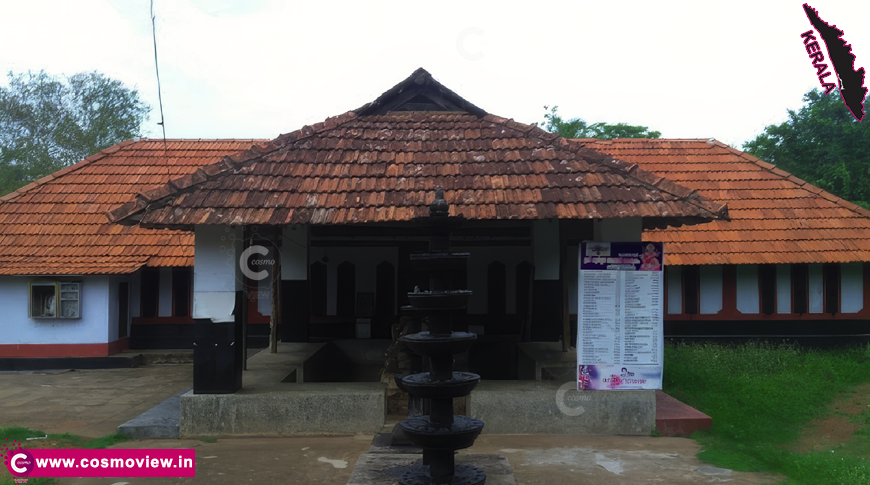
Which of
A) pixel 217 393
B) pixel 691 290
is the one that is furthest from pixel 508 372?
pixel 217 393

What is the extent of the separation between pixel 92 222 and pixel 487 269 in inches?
317

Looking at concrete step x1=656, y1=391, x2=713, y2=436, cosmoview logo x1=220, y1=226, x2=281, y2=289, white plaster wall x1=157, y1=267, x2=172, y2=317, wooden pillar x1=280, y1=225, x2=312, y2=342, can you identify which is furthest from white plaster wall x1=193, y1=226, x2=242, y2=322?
white plaster wall x1=157, y1=267, x2=172, y2=317

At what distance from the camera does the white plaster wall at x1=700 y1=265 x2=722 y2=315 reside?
12.8 m

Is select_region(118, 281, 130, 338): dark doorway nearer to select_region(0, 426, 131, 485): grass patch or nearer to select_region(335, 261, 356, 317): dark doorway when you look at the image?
select_region(335, 261, 356, 317): dark doorway

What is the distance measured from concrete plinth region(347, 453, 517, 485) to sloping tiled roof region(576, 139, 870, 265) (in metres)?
8.76

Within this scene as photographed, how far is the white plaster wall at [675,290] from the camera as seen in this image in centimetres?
1279

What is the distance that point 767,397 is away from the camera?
880cm

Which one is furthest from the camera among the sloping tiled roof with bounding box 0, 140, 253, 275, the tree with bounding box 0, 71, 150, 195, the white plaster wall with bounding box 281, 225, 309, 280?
the tree with bounding box 0, 71, 150, 195

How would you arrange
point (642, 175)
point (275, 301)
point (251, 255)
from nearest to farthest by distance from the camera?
point (642, 175) → point (251, 255) → point (275, 301)

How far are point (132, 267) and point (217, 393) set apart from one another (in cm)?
603

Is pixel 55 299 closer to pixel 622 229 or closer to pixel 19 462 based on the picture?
pixel 19 462

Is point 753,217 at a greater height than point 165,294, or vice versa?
point 753,217

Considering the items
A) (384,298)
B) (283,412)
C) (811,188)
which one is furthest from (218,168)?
(811,188)

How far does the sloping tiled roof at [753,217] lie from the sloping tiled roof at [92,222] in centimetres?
944
